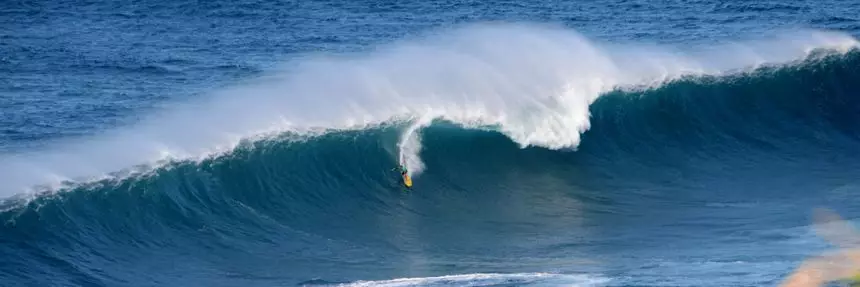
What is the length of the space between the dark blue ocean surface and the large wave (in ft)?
0.23

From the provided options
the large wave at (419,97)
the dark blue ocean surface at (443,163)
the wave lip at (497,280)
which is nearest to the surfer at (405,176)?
the dark blue ocean surface at (443,163)

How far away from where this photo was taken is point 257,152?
29922mm

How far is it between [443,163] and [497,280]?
28.7 feet

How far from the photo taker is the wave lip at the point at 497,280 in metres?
22.5

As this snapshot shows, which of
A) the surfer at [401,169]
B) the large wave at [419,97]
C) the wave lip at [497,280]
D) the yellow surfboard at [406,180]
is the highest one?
the large wave at [419,97]

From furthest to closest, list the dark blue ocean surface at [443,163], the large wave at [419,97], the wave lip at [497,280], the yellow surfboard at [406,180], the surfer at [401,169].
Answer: the surfer at [401,169]
the yellow surfboard at [406,180]
the large wave at [419,97]
the dark blue ocean surface at [443,163]
the wave lip at [497,280]

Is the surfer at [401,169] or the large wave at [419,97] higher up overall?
the large wave at [419,97]

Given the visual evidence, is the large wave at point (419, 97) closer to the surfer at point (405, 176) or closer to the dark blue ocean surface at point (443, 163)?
the dark blue ocean surface at point (443, 163)

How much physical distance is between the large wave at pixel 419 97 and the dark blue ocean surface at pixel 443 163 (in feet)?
0.23

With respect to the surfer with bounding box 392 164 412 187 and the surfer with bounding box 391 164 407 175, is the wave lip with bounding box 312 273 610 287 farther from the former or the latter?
the surfer with bounding box 391 164 407 175

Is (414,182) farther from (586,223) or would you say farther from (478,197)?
(586,223)

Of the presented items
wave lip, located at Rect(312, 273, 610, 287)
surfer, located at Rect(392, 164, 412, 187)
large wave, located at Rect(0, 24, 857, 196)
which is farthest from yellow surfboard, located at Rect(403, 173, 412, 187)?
wave lip, located at Rect(312, 273, 610, 287)

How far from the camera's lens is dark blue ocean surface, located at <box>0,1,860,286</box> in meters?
24.8

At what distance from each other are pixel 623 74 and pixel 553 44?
6.20ft
